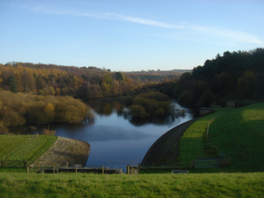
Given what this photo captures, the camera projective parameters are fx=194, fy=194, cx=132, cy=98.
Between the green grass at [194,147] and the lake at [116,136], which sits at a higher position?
the green grass at [194,147]

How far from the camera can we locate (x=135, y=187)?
862cm

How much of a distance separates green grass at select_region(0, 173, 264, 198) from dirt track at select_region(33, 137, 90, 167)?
14.1 metres

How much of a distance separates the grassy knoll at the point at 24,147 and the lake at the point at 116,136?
626 centimetres

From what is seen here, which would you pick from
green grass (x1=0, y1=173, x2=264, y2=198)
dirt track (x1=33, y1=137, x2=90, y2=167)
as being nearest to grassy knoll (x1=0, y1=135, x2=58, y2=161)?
dirt track (x1=33, y1=137, x2=90, y2=167)

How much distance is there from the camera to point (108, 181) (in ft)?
30.5

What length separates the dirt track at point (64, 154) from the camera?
2292cm

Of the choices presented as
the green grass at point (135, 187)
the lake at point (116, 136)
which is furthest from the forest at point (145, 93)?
the green grass at point (135, 187)

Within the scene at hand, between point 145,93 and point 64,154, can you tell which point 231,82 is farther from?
point 64,154

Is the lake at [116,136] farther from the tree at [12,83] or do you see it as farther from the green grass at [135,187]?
the tree at [12,83]

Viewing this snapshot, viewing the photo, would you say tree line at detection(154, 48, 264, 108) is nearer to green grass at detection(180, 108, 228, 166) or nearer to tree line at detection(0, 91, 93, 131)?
green grass at detection(180, 108, 228, 166)

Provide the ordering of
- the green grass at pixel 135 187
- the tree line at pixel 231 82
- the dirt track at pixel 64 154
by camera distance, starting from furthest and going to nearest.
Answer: the tree line at pixel 231 82 → the dirt track at pixel 64 154 → the green grass at pixel 135 187

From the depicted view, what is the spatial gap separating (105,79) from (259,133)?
107940mm

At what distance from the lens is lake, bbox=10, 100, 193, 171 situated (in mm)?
27047

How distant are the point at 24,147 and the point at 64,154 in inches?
193
